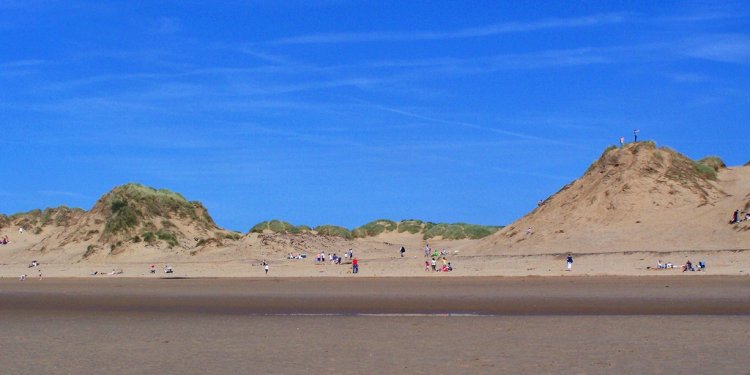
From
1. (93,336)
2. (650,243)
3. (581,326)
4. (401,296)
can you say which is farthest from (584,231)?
(93,336)

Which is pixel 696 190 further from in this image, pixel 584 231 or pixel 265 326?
pixel 265 326

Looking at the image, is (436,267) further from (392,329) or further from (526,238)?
(392,329)

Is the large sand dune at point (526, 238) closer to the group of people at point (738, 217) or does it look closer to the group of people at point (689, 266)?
the group of people at point (738, 217)

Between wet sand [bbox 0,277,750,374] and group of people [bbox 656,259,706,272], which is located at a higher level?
group of people [bbox 656,259,706,272]

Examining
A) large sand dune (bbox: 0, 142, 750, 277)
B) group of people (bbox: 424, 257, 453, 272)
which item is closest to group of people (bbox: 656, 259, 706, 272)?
large sand dune (bbox: 0, 142, 750, 277)

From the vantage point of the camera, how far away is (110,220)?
2200 inches

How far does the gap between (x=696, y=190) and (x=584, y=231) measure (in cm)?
776

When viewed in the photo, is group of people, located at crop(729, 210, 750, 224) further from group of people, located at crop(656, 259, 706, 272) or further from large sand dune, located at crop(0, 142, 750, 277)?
group of people, located at crop(656, 259, 706, 272)

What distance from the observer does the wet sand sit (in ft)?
Result: 38.9

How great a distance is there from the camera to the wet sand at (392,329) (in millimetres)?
11867

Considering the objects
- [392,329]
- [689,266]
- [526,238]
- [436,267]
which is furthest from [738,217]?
[392,329]

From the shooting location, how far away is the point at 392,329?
1617 centimetres

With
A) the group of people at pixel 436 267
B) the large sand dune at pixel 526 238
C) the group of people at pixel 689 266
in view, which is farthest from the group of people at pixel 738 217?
the group of people at pixel 436 267

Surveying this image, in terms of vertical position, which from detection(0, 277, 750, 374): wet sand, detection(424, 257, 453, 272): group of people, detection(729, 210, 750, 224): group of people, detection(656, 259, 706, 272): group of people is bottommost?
detection(0, 277, 750, 374): wet sand
